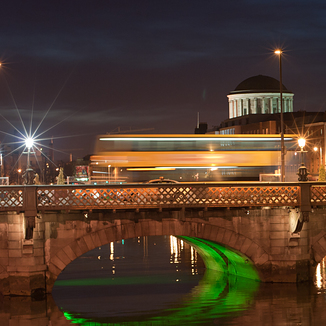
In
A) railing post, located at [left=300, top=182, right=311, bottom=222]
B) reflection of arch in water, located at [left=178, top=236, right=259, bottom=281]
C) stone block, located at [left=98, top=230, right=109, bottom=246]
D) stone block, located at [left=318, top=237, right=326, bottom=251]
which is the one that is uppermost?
railing post, located at [left=300, top=182, right=311, bottom=222]

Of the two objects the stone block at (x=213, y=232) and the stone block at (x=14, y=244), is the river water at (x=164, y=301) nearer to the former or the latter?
the stone block at (x=14, y=244)

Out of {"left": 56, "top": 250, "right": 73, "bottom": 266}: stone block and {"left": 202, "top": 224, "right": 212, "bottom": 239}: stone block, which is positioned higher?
{"left": 202, "top": 224, "right": 212, "bottom": 239}: stone block

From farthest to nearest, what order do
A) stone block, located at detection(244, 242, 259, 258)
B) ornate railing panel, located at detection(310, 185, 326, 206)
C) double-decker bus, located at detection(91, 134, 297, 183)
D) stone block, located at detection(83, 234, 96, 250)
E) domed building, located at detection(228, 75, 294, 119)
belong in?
1. domed building, located at detection(228, 75, 294, 119)
2. double-decker bus, located at detection(91, 134, 297, 183)
3. stone block, located at detection(244, 242, 259, 258)
4. ornate railing panel, located at detection(310, 185, 326, 206)
5. stone block, located at detection(83, 234, 96, 250)

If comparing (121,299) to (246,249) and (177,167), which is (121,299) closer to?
(246,249)

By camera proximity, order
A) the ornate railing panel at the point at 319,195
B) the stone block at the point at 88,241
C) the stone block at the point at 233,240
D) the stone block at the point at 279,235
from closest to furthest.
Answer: the stone block at the point at 88,241
the ornate railing panel at the point at 319,195
the stone block at the point at 233,240
the stone block at the point at 279,235

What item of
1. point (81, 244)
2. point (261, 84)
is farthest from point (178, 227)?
point (261, 84)

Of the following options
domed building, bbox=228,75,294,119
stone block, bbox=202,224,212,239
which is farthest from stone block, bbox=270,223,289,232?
domed building, bbox=228,75,294,119

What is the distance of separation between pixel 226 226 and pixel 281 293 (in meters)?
3.60

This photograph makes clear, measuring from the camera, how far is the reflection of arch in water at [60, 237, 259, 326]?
23000 millimetres

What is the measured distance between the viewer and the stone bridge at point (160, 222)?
78.7ft

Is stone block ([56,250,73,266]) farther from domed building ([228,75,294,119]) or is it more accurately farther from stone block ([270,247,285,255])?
domed building ([228,75,294,119])

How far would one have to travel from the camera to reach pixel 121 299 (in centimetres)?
2603

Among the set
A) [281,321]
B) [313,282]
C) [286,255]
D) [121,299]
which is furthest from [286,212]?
[121,299]

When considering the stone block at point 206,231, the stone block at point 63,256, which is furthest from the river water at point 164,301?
the stone block at point 206,231
